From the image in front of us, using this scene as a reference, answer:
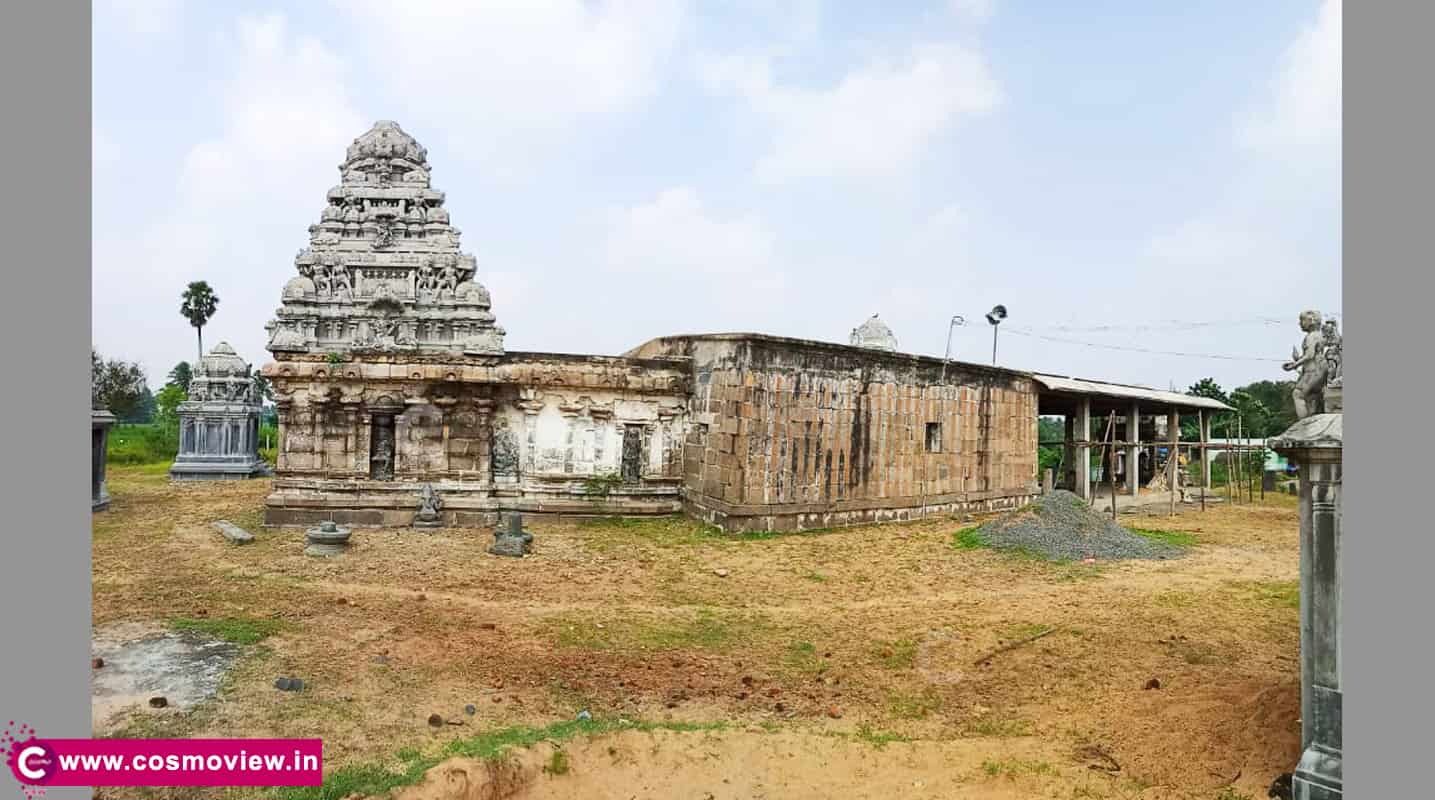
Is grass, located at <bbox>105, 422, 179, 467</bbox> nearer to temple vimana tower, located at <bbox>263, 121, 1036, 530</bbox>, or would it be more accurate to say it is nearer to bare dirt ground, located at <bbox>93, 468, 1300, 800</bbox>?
temple vimana tower, located at <bbox>263, 121, 1036, 530</bbox>

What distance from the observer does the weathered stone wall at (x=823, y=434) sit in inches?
575

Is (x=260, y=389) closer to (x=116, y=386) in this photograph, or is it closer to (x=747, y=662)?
Result: (x=116, y=386)

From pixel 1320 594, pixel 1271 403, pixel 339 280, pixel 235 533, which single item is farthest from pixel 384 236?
pixel 1271 403

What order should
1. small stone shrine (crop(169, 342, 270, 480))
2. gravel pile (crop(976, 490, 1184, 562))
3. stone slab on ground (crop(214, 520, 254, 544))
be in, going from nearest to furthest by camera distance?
1. gravel pile (crop(976, 490, 1184, 562))
2. stone slab on ground (crop(214, 520, 254, 544))
3. small stone shrine (crop(169, 342, 270, 480))

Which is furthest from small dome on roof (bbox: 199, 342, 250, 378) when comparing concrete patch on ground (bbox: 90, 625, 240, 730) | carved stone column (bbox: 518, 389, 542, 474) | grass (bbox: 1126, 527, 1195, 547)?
grass (bbox: 1126, 527, 1195, 547)

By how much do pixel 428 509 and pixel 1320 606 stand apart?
13.9 m

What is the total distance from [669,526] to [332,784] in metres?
10.6

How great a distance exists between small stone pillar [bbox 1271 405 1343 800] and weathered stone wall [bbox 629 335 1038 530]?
33.5ft

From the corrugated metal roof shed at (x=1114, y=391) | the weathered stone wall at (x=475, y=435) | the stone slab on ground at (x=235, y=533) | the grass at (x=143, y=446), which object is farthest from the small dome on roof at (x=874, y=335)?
the grass at (x=143, y=446)

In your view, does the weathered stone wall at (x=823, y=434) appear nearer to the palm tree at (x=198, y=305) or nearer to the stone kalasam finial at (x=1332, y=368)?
the stone kalasam finial at (x=1332, y=368)

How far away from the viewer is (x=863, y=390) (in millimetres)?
16125

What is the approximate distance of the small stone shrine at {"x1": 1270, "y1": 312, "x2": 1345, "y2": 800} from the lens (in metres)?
4.44

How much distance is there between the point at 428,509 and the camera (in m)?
14.8

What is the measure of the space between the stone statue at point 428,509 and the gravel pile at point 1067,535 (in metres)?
10.6
